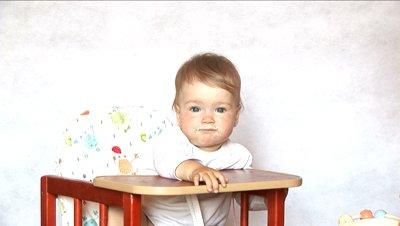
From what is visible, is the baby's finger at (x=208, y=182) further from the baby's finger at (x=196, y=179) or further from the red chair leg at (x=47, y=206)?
the red chair leg at (x=47, y=206)

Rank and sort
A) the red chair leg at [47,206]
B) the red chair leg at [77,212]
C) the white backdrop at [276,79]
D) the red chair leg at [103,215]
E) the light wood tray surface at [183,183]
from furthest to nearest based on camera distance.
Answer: the white backdrop at [276,79]
the red chair leg at [47,206]
the red chair leg at [77,212]
the red chair leg at [103,215]
the light wood tray surface at [183,183]

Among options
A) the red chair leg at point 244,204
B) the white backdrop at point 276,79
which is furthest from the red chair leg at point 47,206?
the white backdrop at point 276,79

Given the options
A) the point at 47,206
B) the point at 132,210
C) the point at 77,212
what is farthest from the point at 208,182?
the point at 47,206

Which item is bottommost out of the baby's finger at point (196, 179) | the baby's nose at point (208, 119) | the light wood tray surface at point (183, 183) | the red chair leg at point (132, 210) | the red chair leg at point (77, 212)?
the red chair leg at point (77, 212)

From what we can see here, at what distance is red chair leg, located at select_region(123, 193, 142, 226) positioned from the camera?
155cm

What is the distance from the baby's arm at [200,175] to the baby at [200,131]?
0.40 feet

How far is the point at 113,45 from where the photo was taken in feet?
8.87

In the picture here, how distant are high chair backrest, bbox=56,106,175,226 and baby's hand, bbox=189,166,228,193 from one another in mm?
431

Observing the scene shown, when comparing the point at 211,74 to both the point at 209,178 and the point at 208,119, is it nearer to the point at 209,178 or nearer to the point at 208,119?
the point at 208,119

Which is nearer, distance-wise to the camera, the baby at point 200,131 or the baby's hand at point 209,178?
the baby's hand at point 209,178

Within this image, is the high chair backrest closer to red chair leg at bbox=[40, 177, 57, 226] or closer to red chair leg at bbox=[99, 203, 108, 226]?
red chair leg at bbox=[40, 177, 57, 226]

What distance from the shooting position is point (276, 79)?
9.27 feet

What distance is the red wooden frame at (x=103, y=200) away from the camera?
5.10ft

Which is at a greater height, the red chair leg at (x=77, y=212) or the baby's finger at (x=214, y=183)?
the baby's finger at (x=214, y=183)
